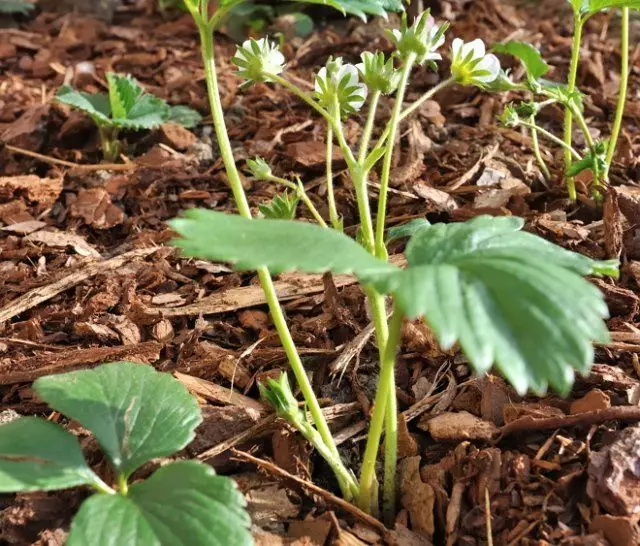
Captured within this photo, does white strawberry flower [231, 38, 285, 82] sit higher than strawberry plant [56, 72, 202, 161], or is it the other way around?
white strawberry flower [231, 38, 285, 82]

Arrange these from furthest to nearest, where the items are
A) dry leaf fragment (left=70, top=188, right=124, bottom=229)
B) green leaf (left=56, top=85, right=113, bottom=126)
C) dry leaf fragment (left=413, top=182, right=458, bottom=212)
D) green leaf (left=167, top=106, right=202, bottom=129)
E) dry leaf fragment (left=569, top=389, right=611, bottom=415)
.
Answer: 1. green leaf (left=167, top=106, right=202, bottom=129)
2. green leaf (left=56, top=85, right=113, bottom=126)
3. dry leaf fragment (left=70, top=188, right=124, bottom=229)
4. dry leaf fragment (left=413, top=182, right=458, bottom=212)
5. dry leaf fragment (left=569, top=389, right=611, bottom=415)

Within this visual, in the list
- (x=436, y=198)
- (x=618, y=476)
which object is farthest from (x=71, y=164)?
(x=618, y=476)

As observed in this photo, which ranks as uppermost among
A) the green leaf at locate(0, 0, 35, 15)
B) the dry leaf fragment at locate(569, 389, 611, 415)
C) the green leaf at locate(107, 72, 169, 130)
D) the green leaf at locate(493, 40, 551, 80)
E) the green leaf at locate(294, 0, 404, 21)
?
the green leaf at locate(294, 0, 404, 21)

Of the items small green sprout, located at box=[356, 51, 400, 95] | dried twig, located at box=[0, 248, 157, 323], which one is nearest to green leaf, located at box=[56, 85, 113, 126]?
dried twig, located at box=[0, 248, 157, 323]

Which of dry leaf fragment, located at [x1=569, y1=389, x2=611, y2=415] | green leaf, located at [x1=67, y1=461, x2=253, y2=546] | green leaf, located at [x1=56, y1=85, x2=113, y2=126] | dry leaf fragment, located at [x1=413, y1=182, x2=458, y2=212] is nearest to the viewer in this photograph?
green leaf, located at [x1=67, y1=461, x2=253, y2=546]

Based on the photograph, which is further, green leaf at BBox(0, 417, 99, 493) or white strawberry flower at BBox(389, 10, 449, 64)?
white strawberry flower at BBox(389, 10, 449, 64)

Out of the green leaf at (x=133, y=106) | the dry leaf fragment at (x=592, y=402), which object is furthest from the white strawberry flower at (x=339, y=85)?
the green leaf at (x=133, y=106)

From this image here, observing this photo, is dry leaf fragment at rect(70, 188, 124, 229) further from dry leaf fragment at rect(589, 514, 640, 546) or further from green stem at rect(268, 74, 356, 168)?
dry leaf fragment at rect(589, 514, 640, 546)
